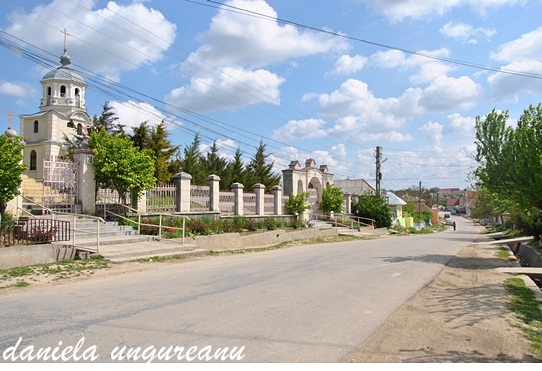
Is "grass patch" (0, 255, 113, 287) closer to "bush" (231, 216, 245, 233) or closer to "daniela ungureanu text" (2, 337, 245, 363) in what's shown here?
"daniela ungureanu text" (2, 337, 245, 363)

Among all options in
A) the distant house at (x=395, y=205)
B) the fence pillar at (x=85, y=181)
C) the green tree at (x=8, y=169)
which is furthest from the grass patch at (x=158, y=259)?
the distant house at (x=395, y=205)

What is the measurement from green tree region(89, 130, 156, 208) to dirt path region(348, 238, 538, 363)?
40.5 feet

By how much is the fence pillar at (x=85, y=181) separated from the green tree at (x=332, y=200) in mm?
19935

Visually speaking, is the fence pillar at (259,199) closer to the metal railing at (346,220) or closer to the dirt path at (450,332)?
the metal railing at (346,220)

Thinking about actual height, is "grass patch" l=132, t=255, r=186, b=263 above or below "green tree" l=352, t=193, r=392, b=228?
below

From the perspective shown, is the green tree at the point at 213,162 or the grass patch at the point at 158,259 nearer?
the grass patch at the point at 158,259

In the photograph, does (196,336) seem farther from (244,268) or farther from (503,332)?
(244,268)

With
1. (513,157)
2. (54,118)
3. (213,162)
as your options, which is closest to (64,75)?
(54,118)

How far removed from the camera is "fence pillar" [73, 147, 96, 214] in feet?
57.1

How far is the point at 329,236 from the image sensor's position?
28172mm

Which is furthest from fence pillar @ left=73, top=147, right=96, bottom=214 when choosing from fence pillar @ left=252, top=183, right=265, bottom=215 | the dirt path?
the dirt path

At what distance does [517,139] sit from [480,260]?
4.60m

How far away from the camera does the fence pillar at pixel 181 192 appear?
2038 centimetres

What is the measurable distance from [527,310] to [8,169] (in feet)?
44.0
